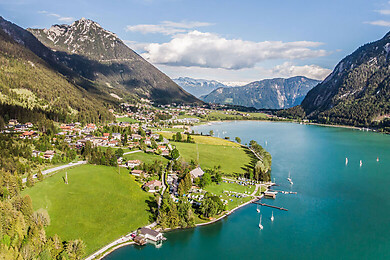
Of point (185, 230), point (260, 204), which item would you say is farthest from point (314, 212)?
point (185, 230)

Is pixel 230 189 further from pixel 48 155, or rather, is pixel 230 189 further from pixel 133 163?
pixel 48 155

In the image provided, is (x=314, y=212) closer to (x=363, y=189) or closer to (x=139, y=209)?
(x=363, y=189)

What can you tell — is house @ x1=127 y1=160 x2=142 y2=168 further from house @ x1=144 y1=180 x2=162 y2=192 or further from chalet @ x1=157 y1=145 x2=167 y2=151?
chalet @ x1=157 y1=145 x2=167 y2=151

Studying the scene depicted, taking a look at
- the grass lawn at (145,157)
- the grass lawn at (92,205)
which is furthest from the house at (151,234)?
the grass lawn at (145,157)

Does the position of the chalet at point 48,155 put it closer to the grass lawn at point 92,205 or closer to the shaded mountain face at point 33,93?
the grass lawn at point 92,205

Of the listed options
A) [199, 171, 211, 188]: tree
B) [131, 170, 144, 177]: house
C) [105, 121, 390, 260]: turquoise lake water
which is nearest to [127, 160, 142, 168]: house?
[131, 170, 144, 177]: house
